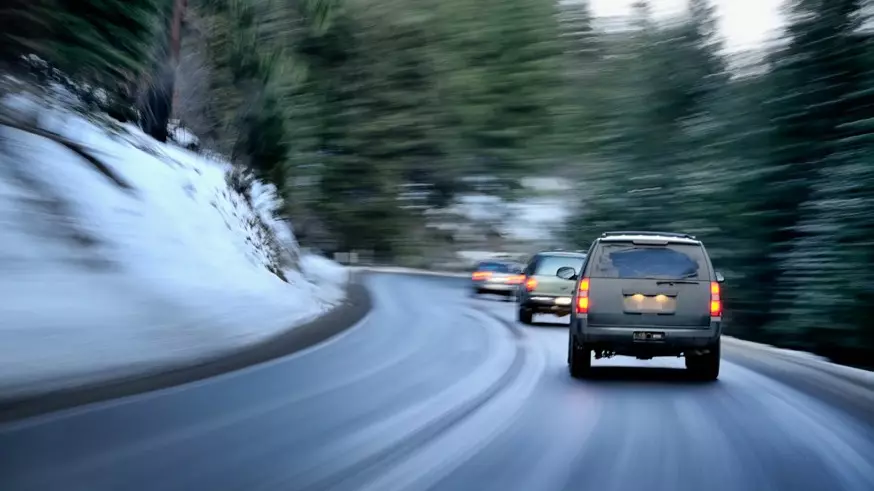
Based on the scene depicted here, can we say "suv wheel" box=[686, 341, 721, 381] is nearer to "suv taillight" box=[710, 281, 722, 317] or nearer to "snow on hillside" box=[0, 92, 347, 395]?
"suv taillight" box=[710, 281, 722, 317]

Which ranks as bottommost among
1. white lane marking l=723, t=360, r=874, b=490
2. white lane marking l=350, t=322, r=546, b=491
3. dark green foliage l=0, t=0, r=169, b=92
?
white lane marking l=350, t=322, r=546, b=491

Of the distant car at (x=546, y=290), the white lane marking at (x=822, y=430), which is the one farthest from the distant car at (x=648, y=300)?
the distant car at (x=546, y=290)

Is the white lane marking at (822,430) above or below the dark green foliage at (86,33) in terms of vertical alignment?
below

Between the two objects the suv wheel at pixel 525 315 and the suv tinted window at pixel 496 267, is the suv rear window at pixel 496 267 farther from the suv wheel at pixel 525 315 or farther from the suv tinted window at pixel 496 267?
the suv wheel at pixel 525 315

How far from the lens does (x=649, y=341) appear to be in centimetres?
1546

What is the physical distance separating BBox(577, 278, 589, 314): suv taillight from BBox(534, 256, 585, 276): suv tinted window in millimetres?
12199

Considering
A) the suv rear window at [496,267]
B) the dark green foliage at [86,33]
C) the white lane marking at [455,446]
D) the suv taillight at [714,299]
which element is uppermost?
the dark green foliage at [86,33]

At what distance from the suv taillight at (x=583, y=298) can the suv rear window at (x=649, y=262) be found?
163 mm

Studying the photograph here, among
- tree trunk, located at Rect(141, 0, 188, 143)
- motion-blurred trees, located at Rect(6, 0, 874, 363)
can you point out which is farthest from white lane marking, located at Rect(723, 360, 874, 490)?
tree trunk, located at Rect(141, 0, 188, 143)

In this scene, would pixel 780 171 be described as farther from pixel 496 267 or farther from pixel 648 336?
pixel 496 267

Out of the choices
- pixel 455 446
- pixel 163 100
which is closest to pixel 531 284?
pixel 163 100

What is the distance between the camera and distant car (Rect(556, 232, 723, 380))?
15492 millimetres

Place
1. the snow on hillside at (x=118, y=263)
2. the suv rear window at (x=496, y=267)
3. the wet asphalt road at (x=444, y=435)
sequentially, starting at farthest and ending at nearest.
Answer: the suv rear window at (x=496, y=267) < the snow on hillside at (x=118, y=263) < the wet asphalt road at (x=444, y=435)

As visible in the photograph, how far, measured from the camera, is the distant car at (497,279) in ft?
142
